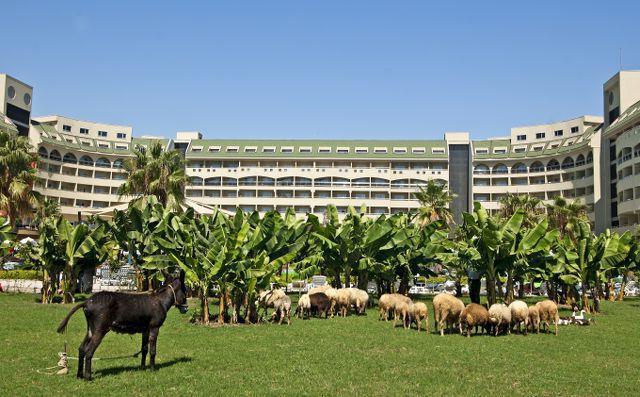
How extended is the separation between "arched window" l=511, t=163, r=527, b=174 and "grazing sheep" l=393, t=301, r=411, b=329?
89.4 metres

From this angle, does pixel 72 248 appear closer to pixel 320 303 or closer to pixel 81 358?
pixel 320 303

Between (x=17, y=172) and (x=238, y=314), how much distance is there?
22.6 metres

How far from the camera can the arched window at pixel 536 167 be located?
107125 millimetres

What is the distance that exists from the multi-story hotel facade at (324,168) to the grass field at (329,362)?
283 ft

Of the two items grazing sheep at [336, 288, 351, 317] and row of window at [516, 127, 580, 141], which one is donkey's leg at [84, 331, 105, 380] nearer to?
grazing sheep at [336, 288, 351, 317]

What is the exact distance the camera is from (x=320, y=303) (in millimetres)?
29484

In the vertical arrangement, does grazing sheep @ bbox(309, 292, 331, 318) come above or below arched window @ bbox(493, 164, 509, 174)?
below

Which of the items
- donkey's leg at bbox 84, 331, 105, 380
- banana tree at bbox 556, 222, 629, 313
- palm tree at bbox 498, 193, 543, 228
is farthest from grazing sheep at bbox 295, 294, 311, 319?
palm tree at bbox 498, 193, 543, 228

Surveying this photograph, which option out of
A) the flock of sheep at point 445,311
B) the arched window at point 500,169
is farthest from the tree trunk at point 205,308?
the arched window at point 500,169

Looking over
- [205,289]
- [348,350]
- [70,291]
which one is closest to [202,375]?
[348,350]

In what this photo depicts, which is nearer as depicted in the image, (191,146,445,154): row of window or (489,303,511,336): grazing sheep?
(489,303,511,336): grazing sheep

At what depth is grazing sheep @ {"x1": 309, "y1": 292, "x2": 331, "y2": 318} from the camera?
29438 mm

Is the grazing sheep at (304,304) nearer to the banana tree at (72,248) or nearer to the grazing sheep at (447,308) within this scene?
the grazing sheep at (447,308)

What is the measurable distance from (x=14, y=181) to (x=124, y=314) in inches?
1215
